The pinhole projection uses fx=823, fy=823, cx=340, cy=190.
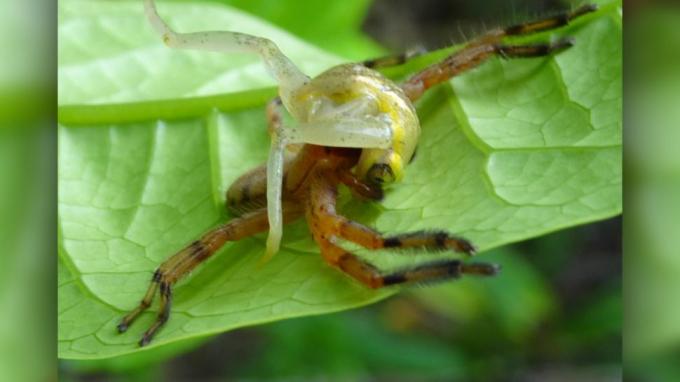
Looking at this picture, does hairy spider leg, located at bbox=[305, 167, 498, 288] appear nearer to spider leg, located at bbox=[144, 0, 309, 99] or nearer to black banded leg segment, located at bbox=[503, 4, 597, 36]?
spider leg, located at bbox=[144, 0, 309, 99]

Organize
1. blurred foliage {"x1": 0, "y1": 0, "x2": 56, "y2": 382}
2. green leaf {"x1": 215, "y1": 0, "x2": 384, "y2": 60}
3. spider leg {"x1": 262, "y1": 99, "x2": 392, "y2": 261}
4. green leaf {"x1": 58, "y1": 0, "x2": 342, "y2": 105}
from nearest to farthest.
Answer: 1. blurred foliage {"x1": 0, "y1": 0, "x2": 56, "y2": 382}
2. spider leg {"x1": 262, "y1": 99, "x2": 392, "y2": 261}
3. green leaf {"x1": 58, "y1": 0, "x2": 342, "y2": 105}
4. green leaf {"x1": 215, "y1": 0, "x2": 384, "y2": 60}

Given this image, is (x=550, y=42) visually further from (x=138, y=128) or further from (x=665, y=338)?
(x=138, y=128)

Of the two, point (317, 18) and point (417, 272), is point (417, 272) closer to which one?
point (417, 272)

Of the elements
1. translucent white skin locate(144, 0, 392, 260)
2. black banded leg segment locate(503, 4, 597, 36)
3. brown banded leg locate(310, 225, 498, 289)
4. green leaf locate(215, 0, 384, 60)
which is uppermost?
black banded leg segment locate(503, 4, 597, 36)

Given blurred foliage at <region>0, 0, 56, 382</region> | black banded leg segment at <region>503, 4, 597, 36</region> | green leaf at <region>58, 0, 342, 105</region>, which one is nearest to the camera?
blurred foliage at <region>0, 0, 56, 382</region>

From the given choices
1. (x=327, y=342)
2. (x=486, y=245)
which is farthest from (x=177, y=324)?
(x=327, y=342)

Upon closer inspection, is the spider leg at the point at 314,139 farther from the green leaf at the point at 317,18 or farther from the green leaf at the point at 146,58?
the green leaf at the point at 317,18

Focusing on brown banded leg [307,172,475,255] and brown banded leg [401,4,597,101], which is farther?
brown banded leg [401,4,597,101]

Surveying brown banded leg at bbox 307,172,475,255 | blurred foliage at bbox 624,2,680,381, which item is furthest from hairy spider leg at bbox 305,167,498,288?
blurred foliage at bbox 624,2,680,381
